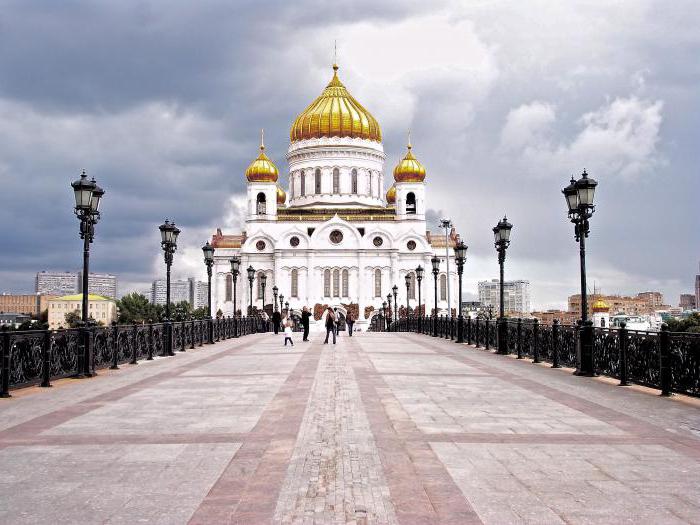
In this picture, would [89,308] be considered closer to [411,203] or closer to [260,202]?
[260,202]

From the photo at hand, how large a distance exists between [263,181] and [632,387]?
230 ft

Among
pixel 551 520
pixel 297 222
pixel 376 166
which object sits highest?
pixel 376 166

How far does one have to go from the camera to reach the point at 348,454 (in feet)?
22.8

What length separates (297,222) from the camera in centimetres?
8056

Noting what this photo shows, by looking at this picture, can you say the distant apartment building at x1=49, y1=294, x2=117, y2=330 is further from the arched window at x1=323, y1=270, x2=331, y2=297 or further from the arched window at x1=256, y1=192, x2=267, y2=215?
the arched window at x1=323, y1=270, x2=331, y2=297

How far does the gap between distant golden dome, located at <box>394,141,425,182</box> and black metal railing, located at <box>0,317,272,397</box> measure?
6016 cm

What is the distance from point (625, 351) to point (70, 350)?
10.9 metres

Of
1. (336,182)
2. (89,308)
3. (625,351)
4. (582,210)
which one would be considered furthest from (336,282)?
(89,308)

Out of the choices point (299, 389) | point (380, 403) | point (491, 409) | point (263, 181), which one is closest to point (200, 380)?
point (299, 389)

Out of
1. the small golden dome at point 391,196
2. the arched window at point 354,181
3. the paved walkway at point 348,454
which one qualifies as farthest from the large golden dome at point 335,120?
the paved walkway at point 348,454

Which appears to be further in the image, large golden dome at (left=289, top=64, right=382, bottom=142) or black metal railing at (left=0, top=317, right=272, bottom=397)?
large golden dome at (left=289, top=64, right=382, bottom=142)

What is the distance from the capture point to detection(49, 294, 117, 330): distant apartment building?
15050 cm

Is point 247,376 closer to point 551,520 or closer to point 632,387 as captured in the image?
point 632,387

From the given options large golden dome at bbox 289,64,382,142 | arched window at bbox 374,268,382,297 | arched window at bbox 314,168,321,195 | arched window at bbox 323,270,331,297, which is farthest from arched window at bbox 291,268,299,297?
large golden dome at bbox 289,64,382,142
